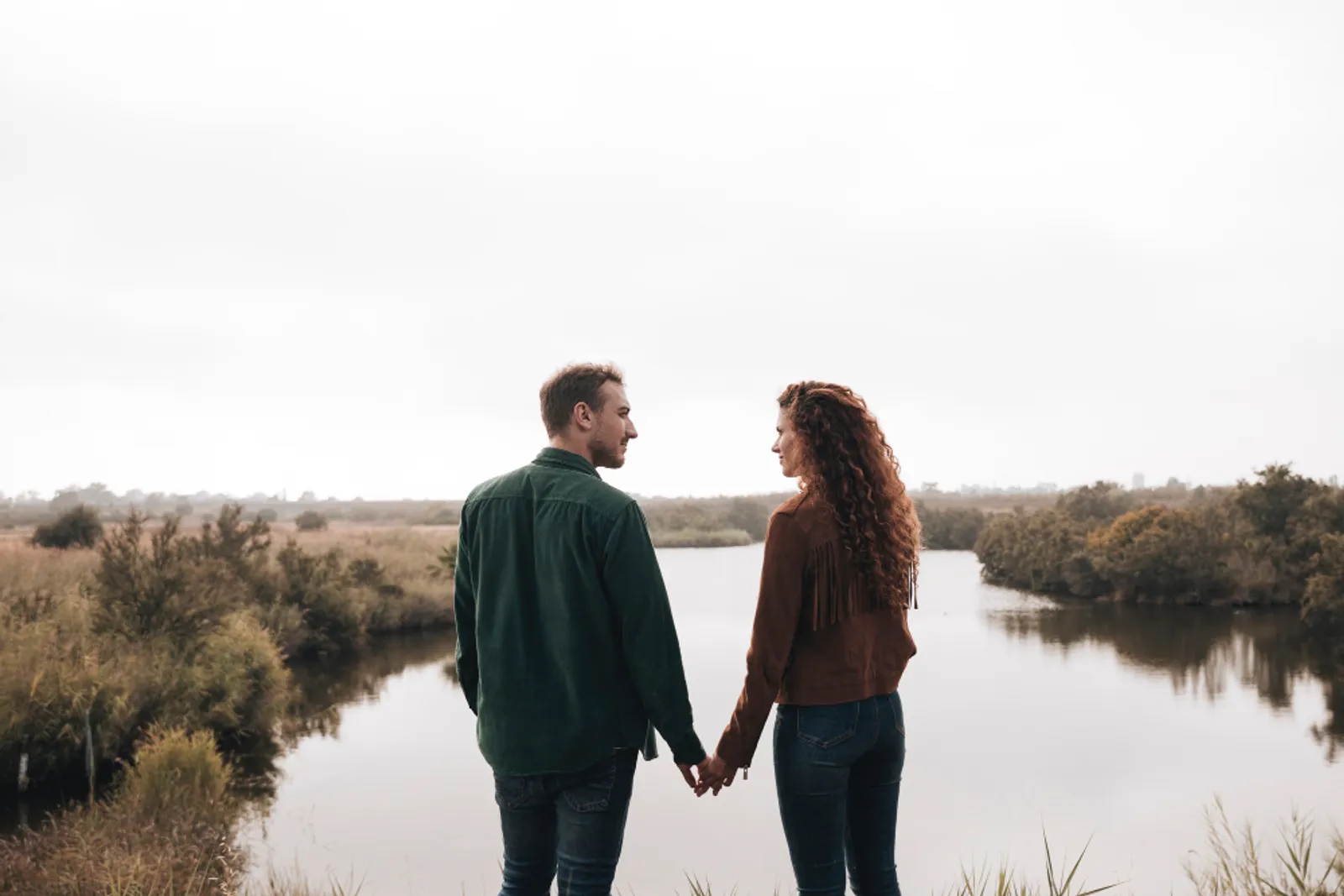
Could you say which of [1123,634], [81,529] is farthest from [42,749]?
[1123,634]

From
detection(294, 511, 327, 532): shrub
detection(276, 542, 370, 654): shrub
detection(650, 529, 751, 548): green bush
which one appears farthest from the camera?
detection(650, 529, 751, 548): green bush

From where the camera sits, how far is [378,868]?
8836mm

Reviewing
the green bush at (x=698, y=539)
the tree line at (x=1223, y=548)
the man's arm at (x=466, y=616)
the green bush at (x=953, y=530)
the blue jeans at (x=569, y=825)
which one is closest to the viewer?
the blue jeans at (x=569, y=825)

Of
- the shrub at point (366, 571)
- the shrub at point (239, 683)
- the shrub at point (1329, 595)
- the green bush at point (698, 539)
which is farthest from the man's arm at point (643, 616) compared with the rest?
the green bush at point (698, 539)

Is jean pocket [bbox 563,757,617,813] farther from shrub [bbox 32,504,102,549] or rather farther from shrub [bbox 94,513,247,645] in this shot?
shrub [bbox 32,504,102,549]

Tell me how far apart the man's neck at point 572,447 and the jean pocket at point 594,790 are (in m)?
0.67

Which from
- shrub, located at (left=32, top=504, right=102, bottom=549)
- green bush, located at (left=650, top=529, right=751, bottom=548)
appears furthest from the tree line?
green bush, located at (left=650, top=529, right=751, bottom=548)

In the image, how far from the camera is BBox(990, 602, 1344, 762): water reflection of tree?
17.6 metres

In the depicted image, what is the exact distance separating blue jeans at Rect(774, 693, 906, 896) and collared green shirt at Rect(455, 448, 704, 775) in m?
0.23

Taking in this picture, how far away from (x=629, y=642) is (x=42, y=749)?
9.93 metres

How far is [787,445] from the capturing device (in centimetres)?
240

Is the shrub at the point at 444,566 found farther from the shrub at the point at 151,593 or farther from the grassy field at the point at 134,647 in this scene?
the shrub at the point at 151,593

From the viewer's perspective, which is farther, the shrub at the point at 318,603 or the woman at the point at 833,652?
the shrub at the point at 318,603

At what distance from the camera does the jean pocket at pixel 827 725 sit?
7.13 ft
